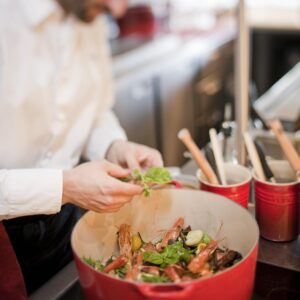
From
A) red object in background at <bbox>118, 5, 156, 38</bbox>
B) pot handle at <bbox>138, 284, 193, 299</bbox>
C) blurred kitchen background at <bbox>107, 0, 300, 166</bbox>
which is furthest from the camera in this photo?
red object in background at <bbox>118, 5, 156, 38</bbox>

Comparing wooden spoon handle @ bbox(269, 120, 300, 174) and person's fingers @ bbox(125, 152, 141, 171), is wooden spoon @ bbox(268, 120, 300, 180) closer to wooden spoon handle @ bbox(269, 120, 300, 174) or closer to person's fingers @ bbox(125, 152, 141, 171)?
wooden spoon handle @ bbox(269, 120, 300, 174)

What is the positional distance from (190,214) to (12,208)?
32 centimetres

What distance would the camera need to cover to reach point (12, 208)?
84 cm

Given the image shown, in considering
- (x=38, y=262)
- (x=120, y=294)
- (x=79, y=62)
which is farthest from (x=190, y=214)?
(x=79, y=62)

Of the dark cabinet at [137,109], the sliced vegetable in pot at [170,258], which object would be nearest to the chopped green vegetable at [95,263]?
the sliced vegetable in pot at [170,258]

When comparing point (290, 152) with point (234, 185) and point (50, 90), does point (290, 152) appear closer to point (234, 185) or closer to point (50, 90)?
point (234, 185)

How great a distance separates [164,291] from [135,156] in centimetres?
47

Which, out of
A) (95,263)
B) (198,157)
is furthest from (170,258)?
(198,157)

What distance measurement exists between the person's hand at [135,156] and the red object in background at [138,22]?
1862mm

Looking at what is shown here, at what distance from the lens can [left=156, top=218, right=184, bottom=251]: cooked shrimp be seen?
0.85 m

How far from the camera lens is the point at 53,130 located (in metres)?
1.30

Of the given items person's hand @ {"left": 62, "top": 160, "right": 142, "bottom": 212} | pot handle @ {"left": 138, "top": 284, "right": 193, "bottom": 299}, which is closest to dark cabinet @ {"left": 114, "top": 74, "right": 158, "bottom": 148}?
person's hand @ {"left": 62, "top": 160, "right": 142, "bottom": 212}

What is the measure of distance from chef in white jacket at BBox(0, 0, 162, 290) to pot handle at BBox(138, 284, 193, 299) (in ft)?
0.67

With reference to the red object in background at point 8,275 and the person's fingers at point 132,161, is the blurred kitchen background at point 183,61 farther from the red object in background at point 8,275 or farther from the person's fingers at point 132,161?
the red object in background at point 8,275
